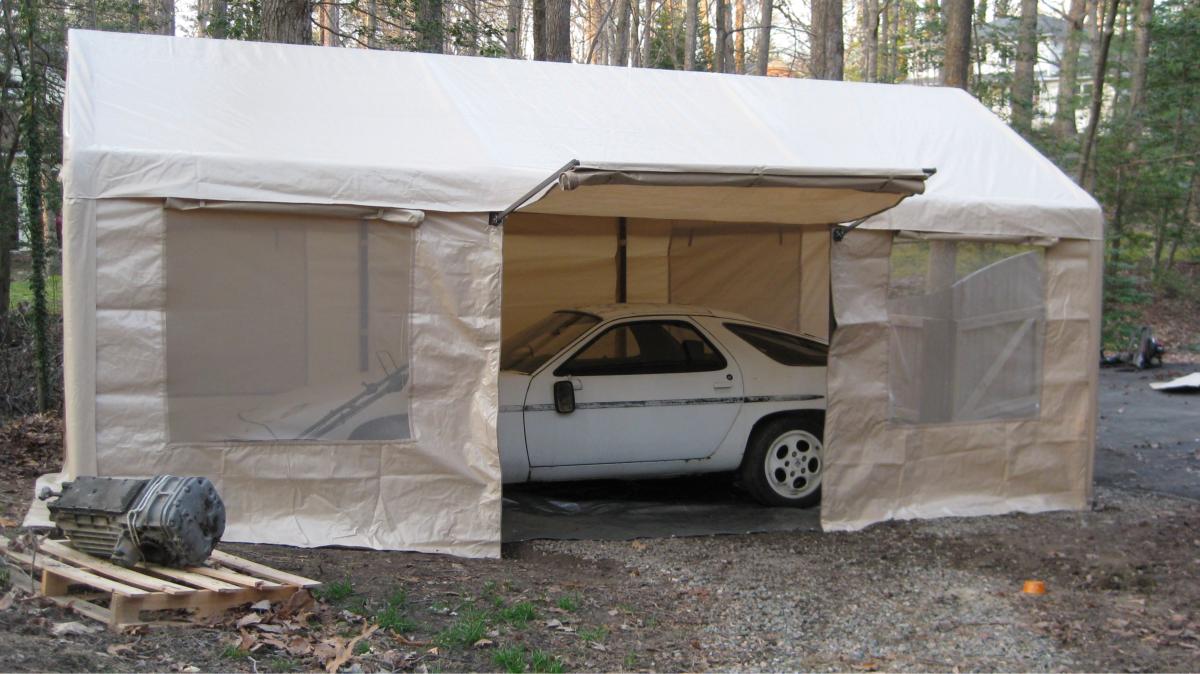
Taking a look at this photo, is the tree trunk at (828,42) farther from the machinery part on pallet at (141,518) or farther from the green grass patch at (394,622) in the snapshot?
the machinery part on pallet at (141,518)

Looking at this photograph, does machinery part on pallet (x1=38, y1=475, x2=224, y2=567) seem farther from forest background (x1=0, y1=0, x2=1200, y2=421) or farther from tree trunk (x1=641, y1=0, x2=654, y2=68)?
tree trunk (x1=641, y1=0, x2=654, y2=68)

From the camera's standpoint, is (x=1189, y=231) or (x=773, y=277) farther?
(x=1189, y=231)

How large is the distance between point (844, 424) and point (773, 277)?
2.57 metres

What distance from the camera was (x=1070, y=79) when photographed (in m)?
23.5

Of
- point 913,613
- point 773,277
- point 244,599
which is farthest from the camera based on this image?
point 773,277

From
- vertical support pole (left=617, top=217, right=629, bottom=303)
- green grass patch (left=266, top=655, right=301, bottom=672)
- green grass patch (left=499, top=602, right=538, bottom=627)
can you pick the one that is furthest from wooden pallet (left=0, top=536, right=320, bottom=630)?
vertical support pole (left=617, top=217, right=629, bottom=303)

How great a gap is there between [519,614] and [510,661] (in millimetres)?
615

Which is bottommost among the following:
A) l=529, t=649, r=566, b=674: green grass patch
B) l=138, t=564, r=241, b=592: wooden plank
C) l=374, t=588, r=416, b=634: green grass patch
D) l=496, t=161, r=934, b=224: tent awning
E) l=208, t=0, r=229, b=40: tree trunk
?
l=529, t=649, r=566, b=674: green grass patch

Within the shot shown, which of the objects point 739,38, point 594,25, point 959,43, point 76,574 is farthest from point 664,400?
point 739,38

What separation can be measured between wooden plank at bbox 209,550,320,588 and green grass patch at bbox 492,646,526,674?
103 cm

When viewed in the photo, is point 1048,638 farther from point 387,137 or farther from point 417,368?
point 387,137

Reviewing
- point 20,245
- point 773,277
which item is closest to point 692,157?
point 773,277

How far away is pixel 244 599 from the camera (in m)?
4.91

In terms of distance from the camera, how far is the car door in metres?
7.59
